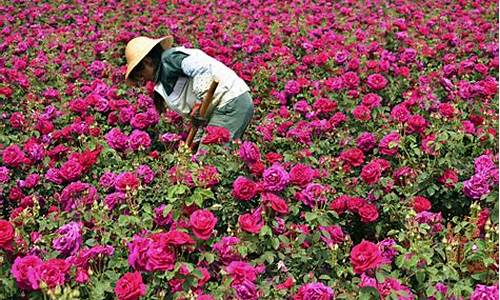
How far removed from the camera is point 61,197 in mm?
2701

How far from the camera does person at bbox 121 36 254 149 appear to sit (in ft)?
12.3

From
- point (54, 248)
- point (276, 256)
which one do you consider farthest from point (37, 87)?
point (276, 256)

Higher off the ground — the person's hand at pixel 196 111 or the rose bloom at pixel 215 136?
the rose bloom at pixel 215 136

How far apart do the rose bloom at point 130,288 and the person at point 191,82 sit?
1876 mm

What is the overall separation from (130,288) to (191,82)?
7.17ft

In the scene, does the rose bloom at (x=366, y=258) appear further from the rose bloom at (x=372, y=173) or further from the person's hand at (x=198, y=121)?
the person's hand at (x=198, y=121)

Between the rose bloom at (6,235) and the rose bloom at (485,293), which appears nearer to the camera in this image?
the rose bloom at (485,293)

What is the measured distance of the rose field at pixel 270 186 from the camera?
2.05m

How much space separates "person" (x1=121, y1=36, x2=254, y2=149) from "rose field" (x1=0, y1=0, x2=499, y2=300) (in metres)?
0.22

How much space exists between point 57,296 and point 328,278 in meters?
1.01

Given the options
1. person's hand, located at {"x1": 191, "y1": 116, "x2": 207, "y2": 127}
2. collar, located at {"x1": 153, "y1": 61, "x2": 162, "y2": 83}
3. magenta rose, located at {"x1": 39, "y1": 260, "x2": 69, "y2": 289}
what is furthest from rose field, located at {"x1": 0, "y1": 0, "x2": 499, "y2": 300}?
collar, located at {"x1": 153, "y1": 61, "x2": 162, "y2": 83}

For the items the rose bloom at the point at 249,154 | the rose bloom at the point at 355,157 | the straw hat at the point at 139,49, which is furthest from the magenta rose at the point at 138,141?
the rose bloom at the point at 355,157

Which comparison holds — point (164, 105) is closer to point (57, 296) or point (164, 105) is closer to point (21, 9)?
point (57, 296)

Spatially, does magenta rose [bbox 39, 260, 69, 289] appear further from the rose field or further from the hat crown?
the hat crown
